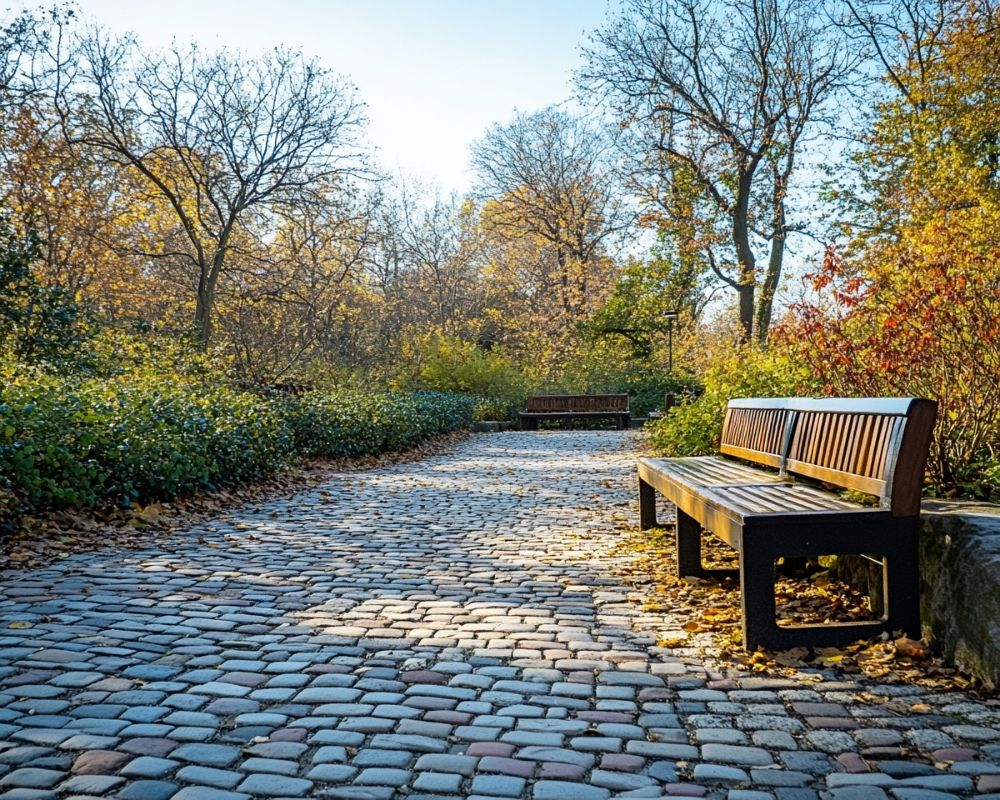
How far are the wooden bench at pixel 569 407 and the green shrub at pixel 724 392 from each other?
11767 millimetres

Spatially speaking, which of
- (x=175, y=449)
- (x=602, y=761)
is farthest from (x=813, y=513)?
(x=175, y=449)

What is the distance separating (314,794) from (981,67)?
1996 cm

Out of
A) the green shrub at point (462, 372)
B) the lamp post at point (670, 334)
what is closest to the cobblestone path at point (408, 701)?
the green shrub at point (462, 372)

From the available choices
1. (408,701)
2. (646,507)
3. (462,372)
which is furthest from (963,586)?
(462,372)

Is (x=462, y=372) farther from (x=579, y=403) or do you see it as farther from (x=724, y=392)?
(x=724, y=392)

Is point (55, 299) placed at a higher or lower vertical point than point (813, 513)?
higher

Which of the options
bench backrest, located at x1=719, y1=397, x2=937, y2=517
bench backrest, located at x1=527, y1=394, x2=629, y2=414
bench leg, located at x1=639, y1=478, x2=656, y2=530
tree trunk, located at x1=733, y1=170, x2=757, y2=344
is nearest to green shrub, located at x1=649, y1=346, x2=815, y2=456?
bench leg, located at x1=639, y1=478, x2=656, y2=530

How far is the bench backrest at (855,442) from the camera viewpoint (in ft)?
12.4

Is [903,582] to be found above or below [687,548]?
above

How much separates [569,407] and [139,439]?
18.9 m

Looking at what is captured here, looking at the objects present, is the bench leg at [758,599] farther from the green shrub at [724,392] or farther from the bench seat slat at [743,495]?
the green shrub at [724,392]

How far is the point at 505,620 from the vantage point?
14.9 ft

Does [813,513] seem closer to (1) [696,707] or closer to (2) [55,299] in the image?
(1) [696,707]

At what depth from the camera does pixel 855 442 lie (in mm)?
4395
